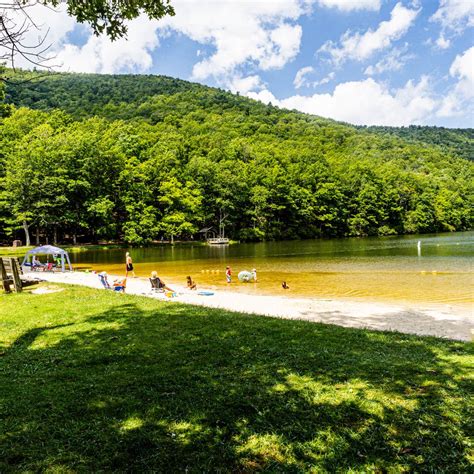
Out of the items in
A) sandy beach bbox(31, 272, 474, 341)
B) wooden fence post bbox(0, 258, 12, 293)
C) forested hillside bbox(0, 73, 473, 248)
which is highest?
forested hillside bbox(0, 73, 473, 248)

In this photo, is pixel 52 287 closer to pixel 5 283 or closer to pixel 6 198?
pixel 5 283

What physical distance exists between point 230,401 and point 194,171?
81.6 meters

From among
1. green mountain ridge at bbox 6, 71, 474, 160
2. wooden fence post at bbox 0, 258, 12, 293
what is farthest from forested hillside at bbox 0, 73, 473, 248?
wooden fence post at bbox 0, 258, 12, 293

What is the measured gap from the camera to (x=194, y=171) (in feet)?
278

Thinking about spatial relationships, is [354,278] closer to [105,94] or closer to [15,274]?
[15,274]

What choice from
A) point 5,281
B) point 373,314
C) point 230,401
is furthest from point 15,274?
point 373,314

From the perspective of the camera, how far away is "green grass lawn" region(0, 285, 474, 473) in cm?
401

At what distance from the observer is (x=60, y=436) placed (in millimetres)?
4352

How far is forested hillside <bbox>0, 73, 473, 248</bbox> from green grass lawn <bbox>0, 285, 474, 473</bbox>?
94.4ft

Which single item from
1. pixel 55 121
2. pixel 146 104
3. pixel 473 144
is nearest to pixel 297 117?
pixel 146 104

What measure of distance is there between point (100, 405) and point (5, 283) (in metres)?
11.6

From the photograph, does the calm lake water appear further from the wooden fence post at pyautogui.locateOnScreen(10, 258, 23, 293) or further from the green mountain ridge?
the green mountain ridge

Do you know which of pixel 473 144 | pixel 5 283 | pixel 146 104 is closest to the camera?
pixel 5 283

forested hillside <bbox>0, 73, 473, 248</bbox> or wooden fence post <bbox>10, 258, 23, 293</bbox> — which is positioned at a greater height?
forested hillside <bbox>0, 73, 473, 248</bbox>
